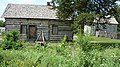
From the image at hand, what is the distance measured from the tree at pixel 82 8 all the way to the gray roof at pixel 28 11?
2.91 meters

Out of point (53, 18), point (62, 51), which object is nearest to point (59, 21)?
point (53, 18)

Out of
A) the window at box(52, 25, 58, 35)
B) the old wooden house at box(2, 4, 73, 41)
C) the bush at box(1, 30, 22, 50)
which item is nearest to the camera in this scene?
the bush at box(1, 30, 22, 50)

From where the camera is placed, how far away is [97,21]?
32906 mm

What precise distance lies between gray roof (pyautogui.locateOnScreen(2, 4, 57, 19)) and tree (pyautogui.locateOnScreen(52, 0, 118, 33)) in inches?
115

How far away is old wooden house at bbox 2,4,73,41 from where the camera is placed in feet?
113

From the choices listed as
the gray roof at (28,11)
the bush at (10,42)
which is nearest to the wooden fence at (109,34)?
the gray roof at (28,11)

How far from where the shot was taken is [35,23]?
35.1 m

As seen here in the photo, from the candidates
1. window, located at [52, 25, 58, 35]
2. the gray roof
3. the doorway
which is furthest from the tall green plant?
window, located at [52, 25, 58, 35]

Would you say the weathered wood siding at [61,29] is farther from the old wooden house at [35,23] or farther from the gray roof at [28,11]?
the gray roof at [28,11]

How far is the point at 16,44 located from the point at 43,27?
19024 mm

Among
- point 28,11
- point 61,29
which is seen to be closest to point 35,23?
point 28,11

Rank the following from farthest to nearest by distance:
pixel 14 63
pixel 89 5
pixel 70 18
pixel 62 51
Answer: pixel 70 18 < pixel 89 5 < pixel 62 51 < pixel 14 63

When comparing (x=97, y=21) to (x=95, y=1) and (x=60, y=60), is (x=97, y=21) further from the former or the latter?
(x=60, y=60)

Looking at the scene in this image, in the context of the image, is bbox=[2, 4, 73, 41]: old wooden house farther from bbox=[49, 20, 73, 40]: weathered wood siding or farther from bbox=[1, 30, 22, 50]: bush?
bbox=[1, 30, 22, 50]: bush
